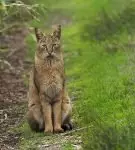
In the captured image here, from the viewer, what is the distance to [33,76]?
11.1 meters

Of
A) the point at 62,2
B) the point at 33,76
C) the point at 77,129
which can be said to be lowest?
the point at 77,129

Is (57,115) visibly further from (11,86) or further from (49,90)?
(11,86)

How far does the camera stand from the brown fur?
10.8 m

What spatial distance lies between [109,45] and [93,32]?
4.65ft

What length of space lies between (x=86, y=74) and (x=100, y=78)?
1.53 meters

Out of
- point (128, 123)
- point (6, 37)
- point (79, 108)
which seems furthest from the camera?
point (6, 37)

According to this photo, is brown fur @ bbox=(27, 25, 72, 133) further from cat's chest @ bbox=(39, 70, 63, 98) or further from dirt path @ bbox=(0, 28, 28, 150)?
dirt path @ bbox=(0, 28, 28, 150)

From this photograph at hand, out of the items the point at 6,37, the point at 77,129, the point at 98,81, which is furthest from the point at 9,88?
the point at 6,37

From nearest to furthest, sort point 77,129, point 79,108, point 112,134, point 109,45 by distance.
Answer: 1. point 112,134
2. point 77,129
3. point 79,108
4. point 109,45

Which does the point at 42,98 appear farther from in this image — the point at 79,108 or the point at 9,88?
the point at 9,88

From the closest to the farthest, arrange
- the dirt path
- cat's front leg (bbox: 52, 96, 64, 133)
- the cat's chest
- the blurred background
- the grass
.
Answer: the grass → the blurred background → cat's front leg (bbox: 52, 96, 64, 133) → the cat's chest → the dirt path

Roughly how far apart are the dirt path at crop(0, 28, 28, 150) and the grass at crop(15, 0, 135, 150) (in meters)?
0.24

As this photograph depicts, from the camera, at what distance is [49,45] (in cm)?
1071

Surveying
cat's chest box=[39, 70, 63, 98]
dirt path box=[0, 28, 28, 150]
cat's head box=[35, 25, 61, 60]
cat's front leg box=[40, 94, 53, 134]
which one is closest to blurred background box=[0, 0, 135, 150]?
dirt path box=[0, 28, 28, 150]
